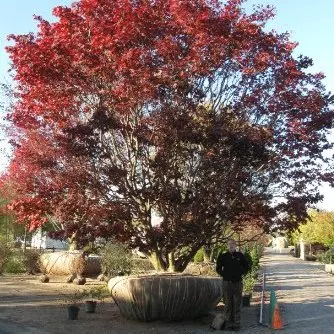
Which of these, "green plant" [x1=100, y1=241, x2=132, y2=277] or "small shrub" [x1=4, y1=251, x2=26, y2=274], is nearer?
"green plant" [x1=100, y1=241, x2=132, y2=277]

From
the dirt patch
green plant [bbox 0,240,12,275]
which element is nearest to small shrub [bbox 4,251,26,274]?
green plant [bbox 0,240,12,275]

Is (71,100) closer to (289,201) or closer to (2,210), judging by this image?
(289,201)

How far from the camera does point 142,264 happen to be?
1947 centimetres

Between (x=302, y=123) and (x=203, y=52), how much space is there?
2490mm

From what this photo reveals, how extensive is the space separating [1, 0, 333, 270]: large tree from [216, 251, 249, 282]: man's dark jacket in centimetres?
80

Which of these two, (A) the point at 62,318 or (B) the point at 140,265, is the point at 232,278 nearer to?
(A) the point at 62,318

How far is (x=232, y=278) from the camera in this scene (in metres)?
9.86

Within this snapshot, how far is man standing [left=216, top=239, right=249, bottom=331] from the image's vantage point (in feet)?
32.1

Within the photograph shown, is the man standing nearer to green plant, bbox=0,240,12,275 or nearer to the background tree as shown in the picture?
green plant, bbox=0,240,12,275

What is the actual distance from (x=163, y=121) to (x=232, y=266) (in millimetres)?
3018

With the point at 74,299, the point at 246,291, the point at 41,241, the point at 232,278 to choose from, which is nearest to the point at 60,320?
the point at 74,299

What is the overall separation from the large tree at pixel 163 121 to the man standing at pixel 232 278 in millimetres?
807

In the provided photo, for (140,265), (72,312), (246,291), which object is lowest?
(72,312)

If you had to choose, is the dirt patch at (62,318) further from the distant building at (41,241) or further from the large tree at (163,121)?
the distant building at (41,241)
